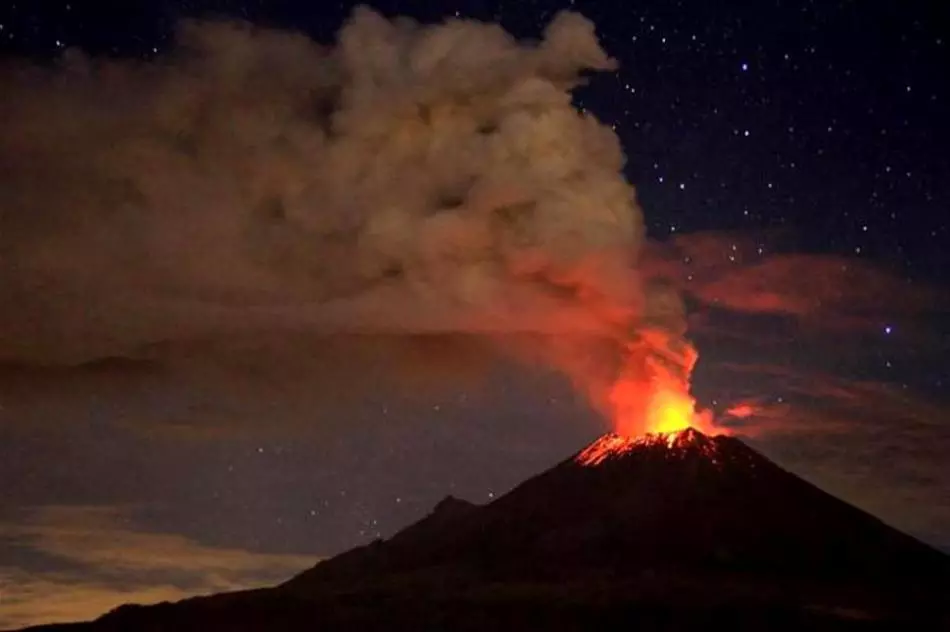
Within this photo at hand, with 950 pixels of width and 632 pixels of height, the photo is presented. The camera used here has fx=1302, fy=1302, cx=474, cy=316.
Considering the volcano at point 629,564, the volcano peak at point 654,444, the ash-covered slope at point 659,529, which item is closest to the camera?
the volcano at point 629,564

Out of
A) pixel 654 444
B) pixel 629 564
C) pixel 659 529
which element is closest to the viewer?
pixel 629 564

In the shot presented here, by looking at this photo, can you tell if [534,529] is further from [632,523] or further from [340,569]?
[340,569]

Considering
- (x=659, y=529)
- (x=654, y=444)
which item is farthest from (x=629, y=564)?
(x=654, y=444)

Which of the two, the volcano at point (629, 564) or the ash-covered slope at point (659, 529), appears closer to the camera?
the volcano at point (629, 564)

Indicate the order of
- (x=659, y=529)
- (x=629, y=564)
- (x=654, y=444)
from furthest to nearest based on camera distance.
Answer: (x=654, y=444)
(x=659, y=529)
(x=629, y=564)

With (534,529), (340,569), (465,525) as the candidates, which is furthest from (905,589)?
(340,569)

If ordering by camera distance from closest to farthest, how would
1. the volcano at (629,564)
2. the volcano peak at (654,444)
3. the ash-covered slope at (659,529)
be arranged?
the volcano at (629,564)
the ash-covered slope at (659,529)
the volcano peak at (654,444)

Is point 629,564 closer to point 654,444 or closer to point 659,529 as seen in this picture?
point 659,529

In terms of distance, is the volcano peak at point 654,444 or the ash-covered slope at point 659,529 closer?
the ash-covered slope at point 659,529

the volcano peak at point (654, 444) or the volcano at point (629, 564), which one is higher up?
the volcano peak at point (654, 444)
